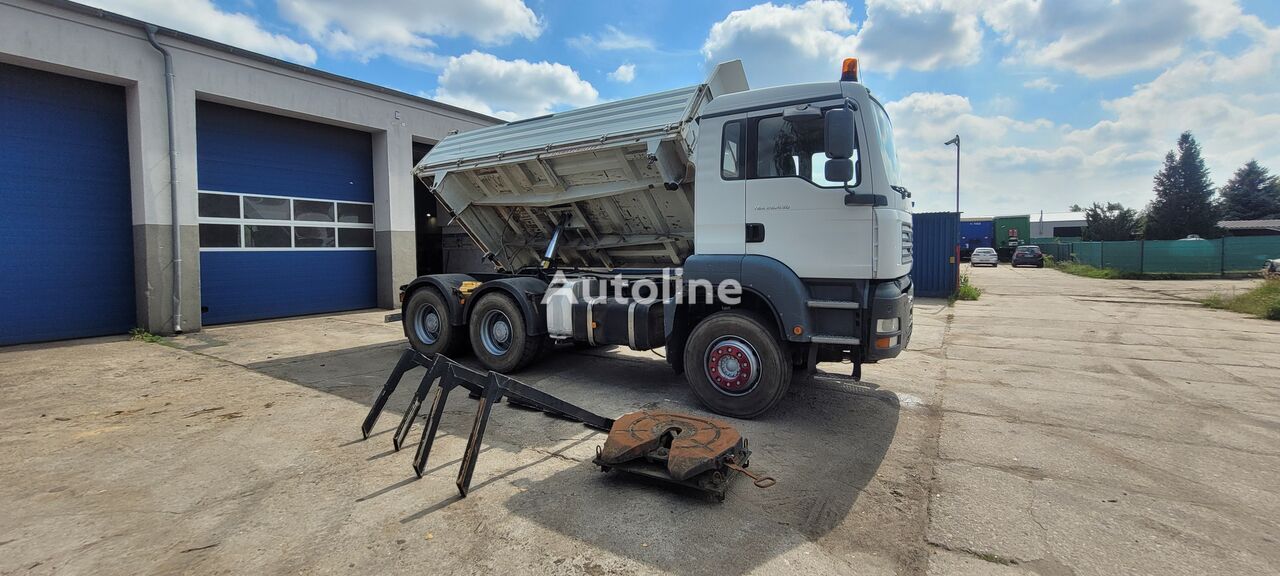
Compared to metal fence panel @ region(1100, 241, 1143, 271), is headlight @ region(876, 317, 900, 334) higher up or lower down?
lower down

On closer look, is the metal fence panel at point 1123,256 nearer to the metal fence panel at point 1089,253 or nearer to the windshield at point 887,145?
the metal fence panel at point 1089,253

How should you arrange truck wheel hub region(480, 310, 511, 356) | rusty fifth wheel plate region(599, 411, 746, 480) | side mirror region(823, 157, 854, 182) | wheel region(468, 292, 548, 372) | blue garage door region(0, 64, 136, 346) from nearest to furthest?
rusty fifth wheel plate region(599, 411, 746, 480), side mirror region(823, 157, 854, 182), wheel region(468, 292, 548, 372), truck wheel hub region(480, 310, 511, 356), blue garage door region(0, 64, 136, 346)

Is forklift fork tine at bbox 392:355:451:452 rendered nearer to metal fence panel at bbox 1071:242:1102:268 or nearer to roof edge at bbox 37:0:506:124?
roof edge at bbox 37:0:506:124

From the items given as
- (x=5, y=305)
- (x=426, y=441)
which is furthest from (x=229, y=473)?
(x=5, y=305)

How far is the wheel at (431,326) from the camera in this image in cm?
756

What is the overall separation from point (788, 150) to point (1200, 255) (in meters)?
28.5

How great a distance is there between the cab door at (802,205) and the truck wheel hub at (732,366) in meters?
0.84

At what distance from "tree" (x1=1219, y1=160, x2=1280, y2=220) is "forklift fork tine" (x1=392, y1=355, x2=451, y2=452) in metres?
67.4

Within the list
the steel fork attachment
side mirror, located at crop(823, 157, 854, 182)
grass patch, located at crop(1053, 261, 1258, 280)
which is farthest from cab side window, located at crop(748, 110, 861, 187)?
grass patch, located at crop(1053, 261, 1258, 280)

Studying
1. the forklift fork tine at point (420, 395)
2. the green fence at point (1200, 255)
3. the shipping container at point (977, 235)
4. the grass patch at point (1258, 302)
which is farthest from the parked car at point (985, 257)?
the forklift fork tine at point (420, 395)

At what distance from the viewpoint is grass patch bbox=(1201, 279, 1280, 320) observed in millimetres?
11555

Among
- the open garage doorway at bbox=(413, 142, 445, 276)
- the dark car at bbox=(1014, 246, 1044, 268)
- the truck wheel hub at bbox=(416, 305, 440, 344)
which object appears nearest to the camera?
the truck wheel hub at bbox=(416, 305, 440, 344)

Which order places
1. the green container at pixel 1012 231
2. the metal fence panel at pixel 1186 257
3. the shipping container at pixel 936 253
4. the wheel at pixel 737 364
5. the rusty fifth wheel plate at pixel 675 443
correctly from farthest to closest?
the green container at pixel 1012 231
the metal fence panel at pixel 1186 257
the shipping container at pixel 936 253
the wheel at pixel 737 364
the rusty fifth wheel plate at pixel 675 443

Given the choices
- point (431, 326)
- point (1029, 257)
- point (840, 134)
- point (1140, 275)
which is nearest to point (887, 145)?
point (840, 134)
